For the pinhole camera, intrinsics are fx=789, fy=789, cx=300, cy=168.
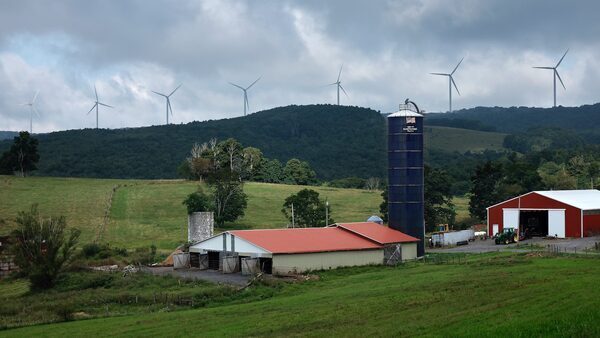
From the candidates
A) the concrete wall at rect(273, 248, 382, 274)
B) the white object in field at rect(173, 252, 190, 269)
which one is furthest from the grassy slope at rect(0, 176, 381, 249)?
the concrete wall at rect(273, 248, 382, 274)

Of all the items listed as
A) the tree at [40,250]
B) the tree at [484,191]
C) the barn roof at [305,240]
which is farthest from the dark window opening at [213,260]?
the tree at [484,191]

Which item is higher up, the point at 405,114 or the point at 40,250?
the point at 405,114

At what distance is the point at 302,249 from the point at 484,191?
47407mm

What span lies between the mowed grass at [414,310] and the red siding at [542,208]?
25326mm

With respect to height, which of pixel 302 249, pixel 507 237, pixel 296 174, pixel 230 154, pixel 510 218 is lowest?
pixel 302 249

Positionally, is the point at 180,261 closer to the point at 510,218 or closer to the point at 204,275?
the point at 204,275

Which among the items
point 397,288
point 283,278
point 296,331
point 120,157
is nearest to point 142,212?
point 283,278

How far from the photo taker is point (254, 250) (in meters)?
52.1

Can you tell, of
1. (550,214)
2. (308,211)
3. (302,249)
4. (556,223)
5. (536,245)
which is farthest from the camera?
(308,211)

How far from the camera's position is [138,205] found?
100125mm

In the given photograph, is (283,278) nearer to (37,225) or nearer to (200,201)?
(37,225)

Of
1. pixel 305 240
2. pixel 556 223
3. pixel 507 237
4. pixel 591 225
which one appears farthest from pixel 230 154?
pixel 305 240

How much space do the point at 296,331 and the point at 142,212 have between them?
70056 mm

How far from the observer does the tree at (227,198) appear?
86938 millimetres
